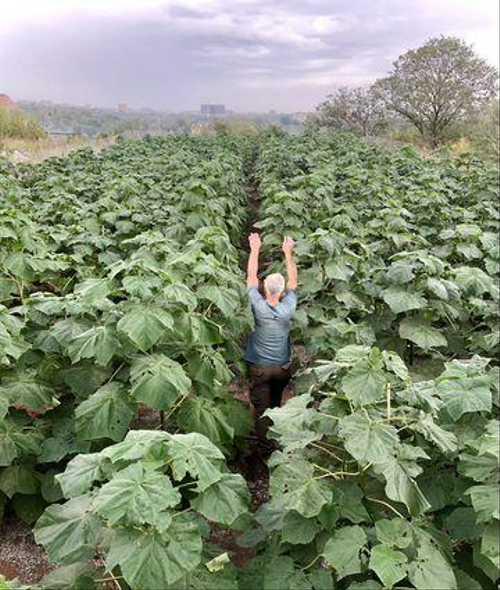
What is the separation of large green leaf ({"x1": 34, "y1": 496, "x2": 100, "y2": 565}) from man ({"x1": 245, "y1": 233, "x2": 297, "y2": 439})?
2666 millimetres

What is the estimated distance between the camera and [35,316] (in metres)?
4.16

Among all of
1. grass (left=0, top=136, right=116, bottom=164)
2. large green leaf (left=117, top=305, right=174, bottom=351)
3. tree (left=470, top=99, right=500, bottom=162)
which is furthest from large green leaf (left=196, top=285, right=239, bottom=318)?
tree (left=470, top=99, right=500, bottom=162)

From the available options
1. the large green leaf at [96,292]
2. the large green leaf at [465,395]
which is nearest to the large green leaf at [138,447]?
the large green leaf at [465,395]

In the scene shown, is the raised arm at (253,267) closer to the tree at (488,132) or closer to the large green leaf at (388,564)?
the large green leaf at (388,564)

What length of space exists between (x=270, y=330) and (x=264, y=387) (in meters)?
0.50

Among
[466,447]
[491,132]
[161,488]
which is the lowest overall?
[466,447]

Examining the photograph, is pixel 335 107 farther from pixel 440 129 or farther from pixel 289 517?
pixel 289 517

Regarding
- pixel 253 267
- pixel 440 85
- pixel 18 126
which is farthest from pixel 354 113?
pixel 253 267

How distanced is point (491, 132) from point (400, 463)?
29155mm

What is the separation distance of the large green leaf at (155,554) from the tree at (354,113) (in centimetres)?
3931

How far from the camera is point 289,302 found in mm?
5020

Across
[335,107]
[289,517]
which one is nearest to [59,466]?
[289,517]

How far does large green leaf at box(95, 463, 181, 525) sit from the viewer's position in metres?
2.00

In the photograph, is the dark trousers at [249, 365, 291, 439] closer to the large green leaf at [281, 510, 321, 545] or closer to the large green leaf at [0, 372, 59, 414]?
the large green leaf at [0, 372, 59, 414]
